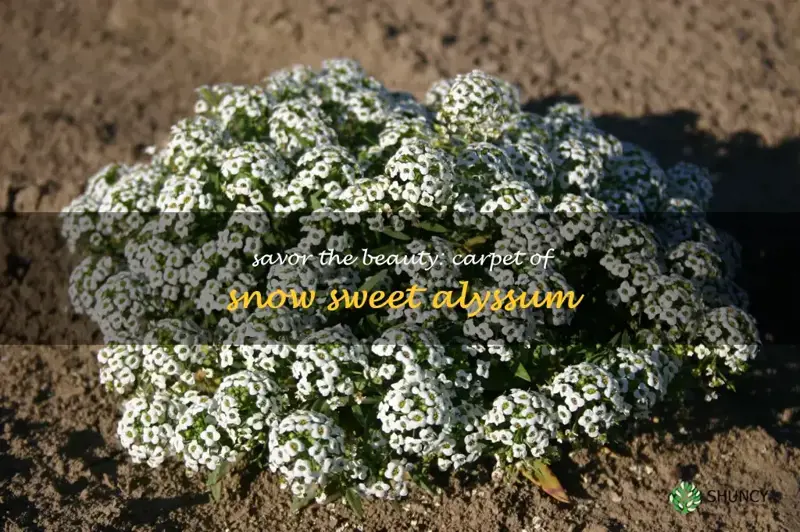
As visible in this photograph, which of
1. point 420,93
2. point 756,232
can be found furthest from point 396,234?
point 420,93

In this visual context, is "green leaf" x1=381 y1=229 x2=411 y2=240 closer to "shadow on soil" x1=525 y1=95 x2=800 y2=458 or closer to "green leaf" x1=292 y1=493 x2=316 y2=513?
"green leaf" x1=292 y1=493 x2=316 y2=513

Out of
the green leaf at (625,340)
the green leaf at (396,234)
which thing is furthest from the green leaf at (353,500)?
the green leaf at (625,340)

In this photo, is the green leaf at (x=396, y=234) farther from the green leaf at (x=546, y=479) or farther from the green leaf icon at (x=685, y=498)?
the green leaf icon at (x=685, y=498)

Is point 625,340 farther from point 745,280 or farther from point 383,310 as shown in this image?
point 745,280

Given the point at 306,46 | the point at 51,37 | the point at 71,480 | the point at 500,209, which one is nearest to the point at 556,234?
the point at 500,209

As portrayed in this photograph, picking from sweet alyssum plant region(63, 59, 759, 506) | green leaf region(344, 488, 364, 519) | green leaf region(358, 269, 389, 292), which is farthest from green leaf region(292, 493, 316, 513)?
green leaf region(358, 269, 389, 292)

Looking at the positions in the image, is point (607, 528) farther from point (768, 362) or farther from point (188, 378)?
point (188, 378)
